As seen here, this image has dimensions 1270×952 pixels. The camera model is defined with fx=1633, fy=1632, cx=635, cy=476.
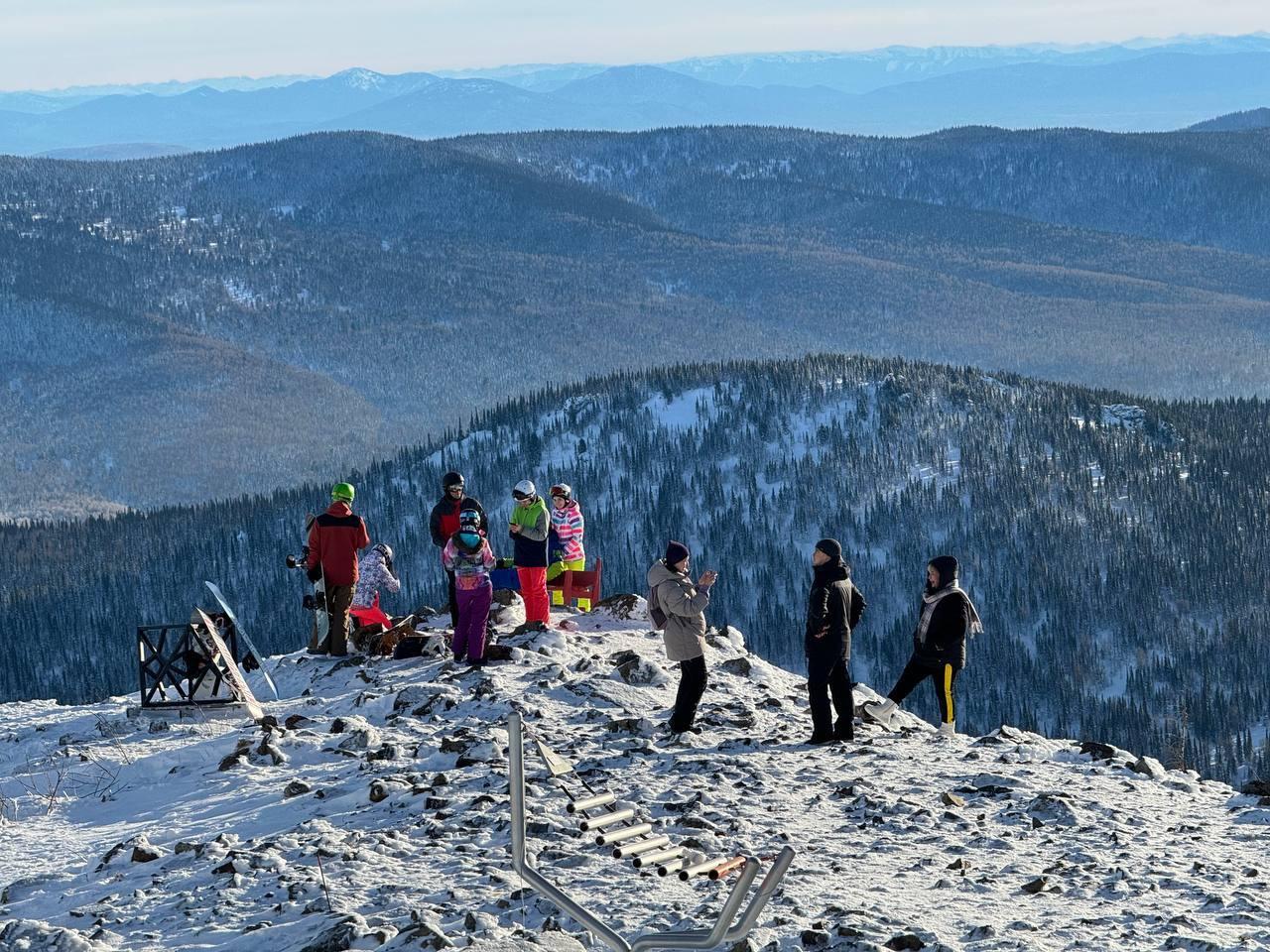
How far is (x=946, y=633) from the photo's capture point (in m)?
21.5

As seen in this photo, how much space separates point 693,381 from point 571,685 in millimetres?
151216

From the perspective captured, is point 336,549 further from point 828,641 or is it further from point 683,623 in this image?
point 828,641

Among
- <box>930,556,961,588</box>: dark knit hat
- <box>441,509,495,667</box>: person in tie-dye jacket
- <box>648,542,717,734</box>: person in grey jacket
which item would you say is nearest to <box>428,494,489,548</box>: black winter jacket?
<box>441,509,495,667</box>: person in tie-dye jacket

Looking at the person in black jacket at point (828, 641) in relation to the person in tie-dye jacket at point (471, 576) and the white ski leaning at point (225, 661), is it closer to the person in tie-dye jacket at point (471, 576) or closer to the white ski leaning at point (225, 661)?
the person in tie-dye jacket at point (471, 576)

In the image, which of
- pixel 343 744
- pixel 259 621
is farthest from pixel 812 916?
pixel 259 621

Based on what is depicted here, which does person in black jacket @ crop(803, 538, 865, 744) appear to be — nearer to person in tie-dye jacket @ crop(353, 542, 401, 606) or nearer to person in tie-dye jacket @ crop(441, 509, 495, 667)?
person in tie-dye jacket @ crop(441, 509, 495, 667)

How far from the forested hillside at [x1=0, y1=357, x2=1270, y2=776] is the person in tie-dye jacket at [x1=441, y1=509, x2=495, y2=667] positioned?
92448 millimetres

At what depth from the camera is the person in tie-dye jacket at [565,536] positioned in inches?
1059

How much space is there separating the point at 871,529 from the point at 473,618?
12934cm

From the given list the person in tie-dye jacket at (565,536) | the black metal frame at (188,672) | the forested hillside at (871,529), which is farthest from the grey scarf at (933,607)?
the forested hillside at (871,529)

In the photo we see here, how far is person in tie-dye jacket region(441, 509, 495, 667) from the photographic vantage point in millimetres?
22250

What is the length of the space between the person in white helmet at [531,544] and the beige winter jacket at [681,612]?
494cm

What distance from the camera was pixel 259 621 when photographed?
134 meters

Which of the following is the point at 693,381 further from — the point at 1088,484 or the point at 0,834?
the point at 0,834
